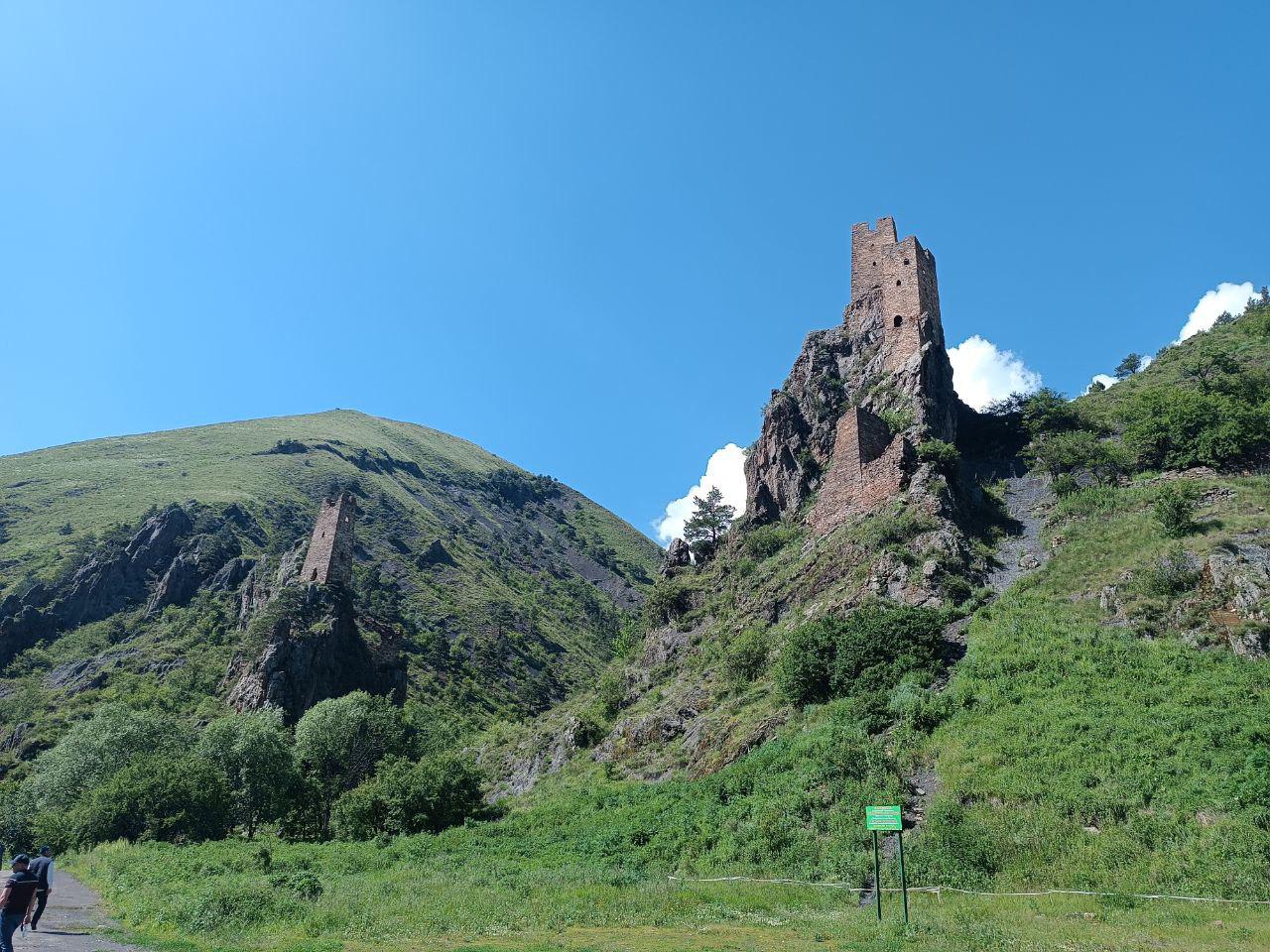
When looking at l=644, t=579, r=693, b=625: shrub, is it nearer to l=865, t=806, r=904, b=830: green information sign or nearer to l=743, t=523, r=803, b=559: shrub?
l=743, t=523, r=803, b=559: shrub

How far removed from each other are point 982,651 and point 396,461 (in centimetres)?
17610

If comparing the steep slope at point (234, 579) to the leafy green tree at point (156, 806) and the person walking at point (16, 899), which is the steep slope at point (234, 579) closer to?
the leafy green tree at point (156, 806)

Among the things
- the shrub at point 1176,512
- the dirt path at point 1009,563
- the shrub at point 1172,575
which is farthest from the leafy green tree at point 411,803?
the shrub at point 1176,512

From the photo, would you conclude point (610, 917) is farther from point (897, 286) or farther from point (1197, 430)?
point (897, 286)

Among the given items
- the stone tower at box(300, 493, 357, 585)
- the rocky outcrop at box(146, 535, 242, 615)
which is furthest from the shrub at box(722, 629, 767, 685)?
the rocky outcrop at box(146, 535, 242, 615)

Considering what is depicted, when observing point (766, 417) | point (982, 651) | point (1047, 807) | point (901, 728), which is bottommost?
Result: point (1047, 807)

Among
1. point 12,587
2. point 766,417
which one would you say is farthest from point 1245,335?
point 12,587

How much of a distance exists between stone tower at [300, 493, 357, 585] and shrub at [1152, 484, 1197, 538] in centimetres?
6745

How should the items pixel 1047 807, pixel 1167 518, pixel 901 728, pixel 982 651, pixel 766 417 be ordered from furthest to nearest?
pixel 766 417
pixel 1167 518
pixel 982 651
pixel 901 728
pixel 1047 807

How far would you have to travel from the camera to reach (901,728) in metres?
25.5

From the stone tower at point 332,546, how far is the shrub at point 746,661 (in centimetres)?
4947

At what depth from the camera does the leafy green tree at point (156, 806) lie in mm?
35875

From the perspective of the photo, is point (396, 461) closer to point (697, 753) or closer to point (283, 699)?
point (283, 699)

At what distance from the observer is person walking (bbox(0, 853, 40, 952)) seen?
1162cm
